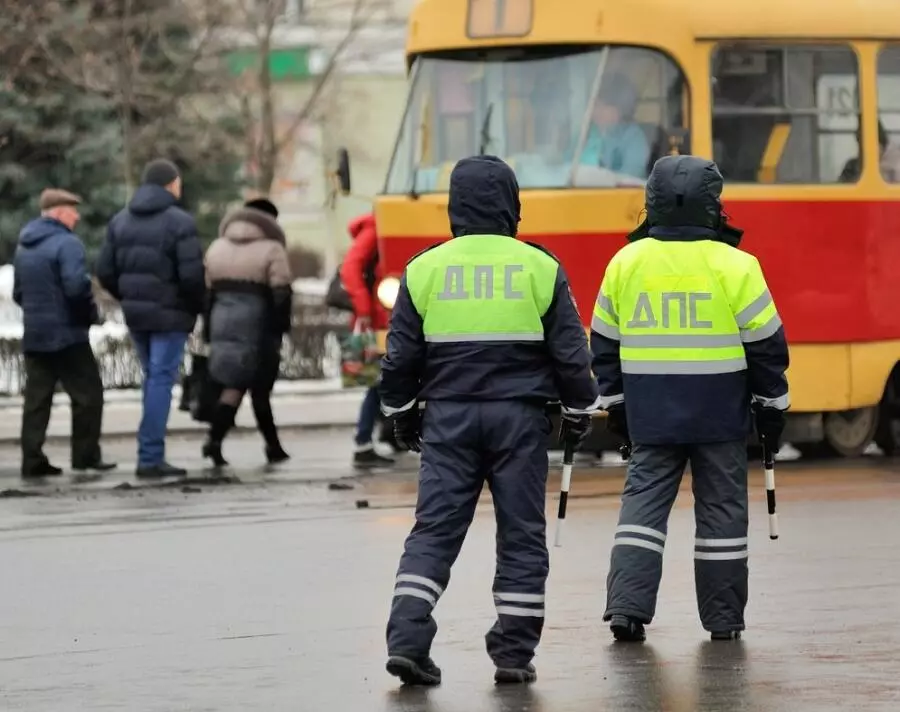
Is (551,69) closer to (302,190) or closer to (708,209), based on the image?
(708,209)

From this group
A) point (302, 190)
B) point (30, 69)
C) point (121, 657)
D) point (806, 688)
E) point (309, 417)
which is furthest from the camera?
point (302, 190)

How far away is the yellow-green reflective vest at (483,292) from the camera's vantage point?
7648 mm

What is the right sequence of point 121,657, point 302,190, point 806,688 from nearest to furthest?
1. point 806,688
2. point 121,657
3. point 302,190

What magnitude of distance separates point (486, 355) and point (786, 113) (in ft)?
26.6

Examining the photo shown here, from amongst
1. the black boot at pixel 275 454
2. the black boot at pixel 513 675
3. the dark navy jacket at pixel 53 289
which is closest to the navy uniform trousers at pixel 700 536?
the black boot at pixel 513 675

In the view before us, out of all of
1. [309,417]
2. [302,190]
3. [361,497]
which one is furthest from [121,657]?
[302,190]

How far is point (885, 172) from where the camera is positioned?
1553cm

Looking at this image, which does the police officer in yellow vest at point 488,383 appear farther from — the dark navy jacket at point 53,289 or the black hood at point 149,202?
the dark navy jacket at point 53,289

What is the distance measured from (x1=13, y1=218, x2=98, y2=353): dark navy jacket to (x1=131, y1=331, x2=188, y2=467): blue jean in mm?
437

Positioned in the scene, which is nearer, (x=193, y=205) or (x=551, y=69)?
(x=551, y=69)

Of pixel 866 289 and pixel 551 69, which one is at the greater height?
pixel 551 69

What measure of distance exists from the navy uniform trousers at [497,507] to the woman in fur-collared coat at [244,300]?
8.01 metres

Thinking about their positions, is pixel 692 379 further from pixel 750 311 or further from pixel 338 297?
pixel 338 297

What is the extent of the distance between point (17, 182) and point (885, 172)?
16.1 m
